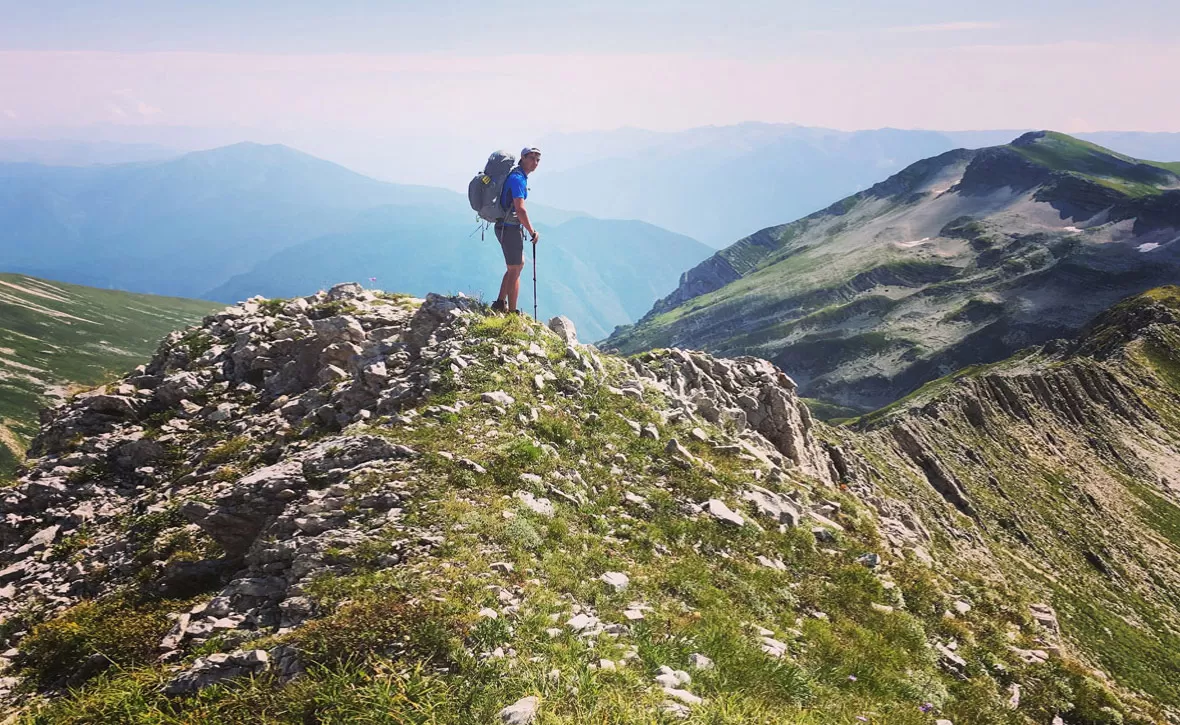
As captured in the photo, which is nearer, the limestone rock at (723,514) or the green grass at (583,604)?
the green grass at (583,604)

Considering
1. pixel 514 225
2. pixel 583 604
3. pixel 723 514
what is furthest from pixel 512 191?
pixel 583 604

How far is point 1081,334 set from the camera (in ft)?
378

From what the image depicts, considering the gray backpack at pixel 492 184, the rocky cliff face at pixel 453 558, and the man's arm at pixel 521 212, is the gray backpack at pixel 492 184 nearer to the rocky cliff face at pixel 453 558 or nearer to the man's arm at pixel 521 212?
the man's arm at pixel 521 212

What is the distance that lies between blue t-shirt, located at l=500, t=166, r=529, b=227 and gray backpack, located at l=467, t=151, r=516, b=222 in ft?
1.12

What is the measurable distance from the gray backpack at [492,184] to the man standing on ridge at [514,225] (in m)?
0.31

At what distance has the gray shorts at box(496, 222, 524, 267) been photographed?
62.9 feet

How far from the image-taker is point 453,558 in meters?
8.84

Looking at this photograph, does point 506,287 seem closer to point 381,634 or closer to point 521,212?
point 521,212

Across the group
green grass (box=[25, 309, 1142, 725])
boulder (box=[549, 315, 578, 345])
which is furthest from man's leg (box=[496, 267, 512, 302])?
green grass (box=[25, 309, 1142, 725])

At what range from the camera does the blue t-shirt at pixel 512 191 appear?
60.5ft

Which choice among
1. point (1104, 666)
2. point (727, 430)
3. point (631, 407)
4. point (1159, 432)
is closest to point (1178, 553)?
point (1159, 432)

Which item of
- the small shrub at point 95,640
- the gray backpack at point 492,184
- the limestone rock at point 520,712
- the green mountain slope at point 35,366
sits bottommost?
the green mountain slope at point 35,366

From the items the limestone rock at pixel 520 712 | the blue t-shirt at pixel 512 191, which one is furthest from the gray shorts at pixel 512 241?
the limestone rock at pixel 520 712

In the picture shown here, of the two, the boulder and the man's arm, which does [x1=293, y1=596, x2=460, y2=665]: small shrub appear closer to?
the man's arm
